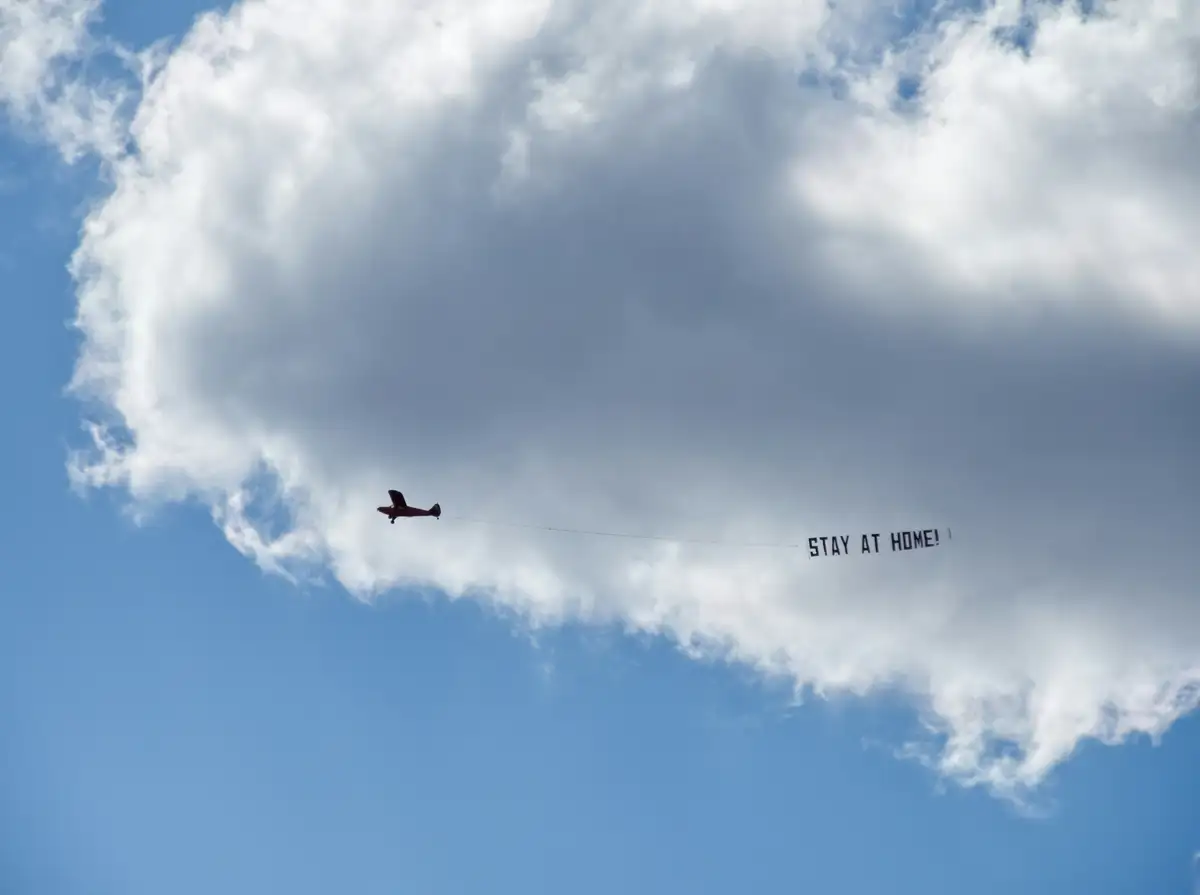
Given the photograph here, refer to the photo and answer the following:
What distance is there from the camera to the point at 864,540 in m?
141

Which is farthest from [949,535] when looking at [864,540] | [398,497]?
[398,497]

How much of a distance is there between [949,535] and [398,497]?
77060 mm

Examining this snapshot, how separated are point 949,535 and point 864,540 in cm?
1336

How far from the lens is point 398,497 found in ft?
482

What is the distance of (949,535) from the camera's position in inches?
5714

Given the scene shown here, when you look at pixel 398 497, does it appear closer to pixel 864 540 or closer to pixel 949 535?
pixel 864 540

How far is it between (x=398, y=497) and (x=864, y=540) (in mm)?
64576
